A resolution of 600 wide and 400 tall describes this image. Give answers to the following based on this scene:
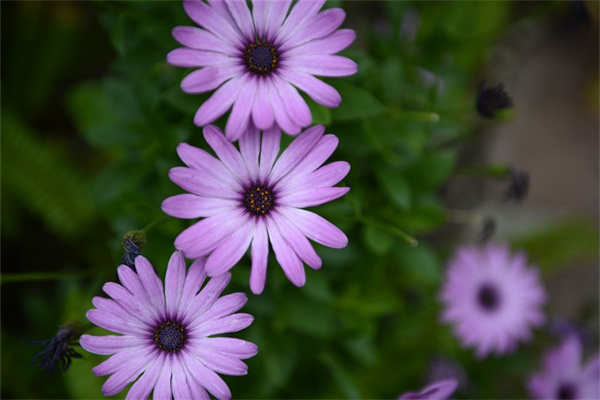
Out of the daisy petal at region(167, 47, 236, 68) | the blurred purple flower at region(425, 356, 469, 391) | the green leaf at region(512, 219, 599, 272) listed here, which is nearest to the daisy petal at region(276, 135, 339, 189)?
the daisy petal at region(167, 47, 236, 68)

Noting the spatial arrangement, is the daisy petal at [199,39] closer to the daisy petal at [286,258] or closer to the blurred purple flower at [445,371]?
the daisy petal at [286,258]

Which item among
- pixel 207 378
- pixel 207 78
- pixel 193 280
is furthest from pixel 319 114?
pixel 207 378

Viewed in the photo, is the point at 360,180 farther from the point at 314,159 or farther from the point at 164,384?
the point at 164,384

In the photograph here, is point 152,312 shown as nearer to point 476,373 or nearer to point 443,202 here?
point 476,373

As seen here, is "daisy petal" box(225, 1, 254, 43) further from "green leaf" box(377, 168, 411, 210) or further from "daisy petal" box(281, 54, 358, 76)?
"green leaf" box(377, 168, 411, 210)

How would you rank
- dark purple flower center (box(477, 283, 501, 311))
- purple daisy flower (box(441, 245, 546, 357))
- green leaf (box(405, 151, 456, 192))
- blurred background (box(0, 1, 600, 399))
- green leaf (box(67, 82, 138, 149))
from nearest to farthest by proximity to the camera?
blurred background (box(0, 1, 600, 399)) < green leaf (box(405, 151, 456, 192)) < purple daisy flower (box(441, 245, 546, 357)) < dark purple flower center (box(477, 283, 501, 311)) < green leaf (box(67, 82, 138, 149))

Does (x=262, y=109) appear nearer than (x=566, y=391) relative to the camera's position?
Yes
